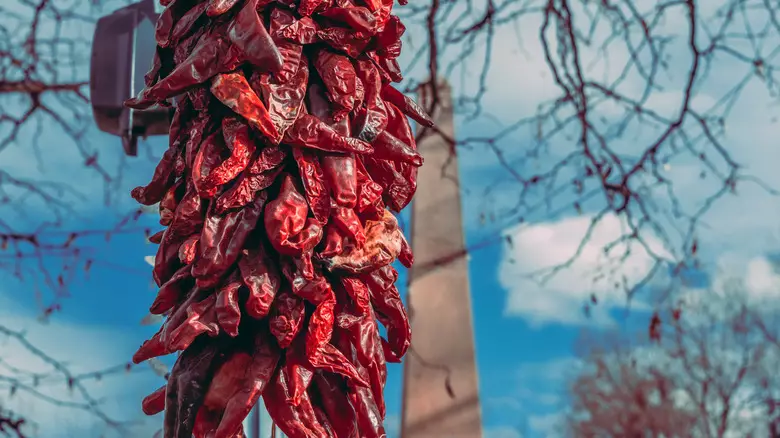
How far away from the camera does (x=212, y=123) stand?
1.16ft

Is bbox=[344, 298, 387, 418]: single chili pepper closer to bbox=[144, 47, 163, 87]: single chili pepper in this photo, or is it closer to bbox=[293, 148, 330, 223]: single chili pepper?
bbox=[293, 148, 330, 223]: single chili pepper

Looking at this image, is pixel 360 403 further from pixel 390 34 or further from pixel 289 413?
pixel 390 34

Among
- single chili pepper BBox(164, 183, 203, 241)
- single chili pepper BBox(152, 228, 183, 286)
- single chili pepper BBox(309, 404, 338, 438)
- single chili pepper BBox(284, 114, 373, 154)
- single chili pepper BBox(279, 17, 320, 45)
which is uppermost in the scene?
single chili pepper BBox(279, 17, 320, 45)

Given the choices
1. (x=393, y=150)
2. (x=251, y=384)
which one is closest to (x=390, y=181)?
(x=393, y=150)

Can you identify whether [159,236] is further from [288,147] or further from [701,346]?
[701,346]

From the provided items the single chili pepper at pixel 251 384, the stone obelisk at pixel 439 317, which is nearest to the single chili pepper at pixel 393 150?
the single chili pepper at pixel 251 384

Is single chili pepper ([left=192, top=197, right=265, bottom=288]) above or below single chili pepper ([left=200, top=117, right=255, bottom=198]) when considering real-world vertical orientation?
below

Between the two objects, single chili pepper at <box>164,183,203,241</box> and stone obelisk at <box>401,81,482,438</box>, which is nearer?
single chili pepper at <box>164,183,203,241</box>

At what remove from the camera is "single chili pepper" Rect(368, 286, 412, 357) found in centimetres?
38

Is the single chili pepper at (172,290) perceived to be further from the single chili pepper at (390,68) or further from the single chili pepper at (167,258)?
the single chili pepper at (390,68)

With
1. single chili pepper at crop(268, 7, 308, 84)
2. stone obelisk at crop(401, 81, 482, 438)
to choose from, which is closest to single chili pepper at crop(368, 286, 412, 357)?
single chili pepper at crop(268, 7, 308, 84)

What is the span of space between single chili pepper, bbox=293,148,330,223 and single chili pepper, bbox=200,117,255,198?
22 mm

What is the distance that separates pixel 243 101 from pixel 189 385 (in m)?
0.13

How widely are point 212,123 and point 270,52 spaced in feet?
0.16
